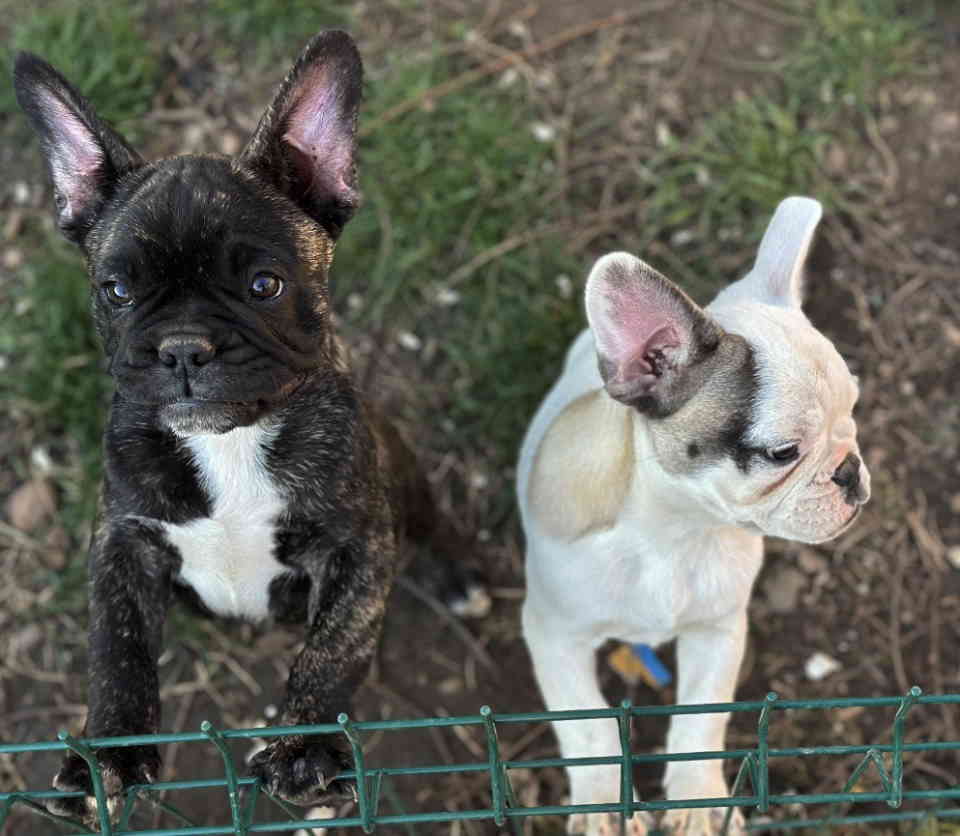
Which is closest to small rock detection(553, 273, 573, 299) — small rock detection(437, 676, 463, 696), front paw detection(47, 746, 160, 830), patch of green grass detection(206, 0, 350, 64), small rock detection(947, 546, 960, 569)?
patch of green grass detection(206, 0, 350, 64)

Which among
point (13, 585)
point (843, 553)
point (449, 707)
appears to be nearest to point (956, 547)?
Answer: point (843, 553)

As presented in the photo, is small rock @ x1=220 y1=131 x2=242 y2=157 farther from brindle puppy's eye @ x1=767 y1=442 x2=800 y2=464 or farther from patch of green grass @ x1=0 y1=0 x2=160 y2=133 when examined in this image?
brindle puppy's eye @ x1=767 y1=442 x2=800 y2=464

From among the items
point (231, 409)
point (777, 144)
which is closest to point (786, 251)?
point (231, 409)

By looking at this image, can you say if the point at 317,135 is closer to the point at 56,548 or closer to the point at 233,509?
the point at 233,509

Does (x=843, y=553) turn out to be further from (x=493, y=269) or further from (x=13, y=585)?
(x=13, y=585)

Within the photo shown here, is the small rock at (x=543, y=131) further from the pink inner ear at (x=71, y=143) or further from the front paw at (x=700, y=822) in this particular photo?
the front paw at (x=700, y=822)

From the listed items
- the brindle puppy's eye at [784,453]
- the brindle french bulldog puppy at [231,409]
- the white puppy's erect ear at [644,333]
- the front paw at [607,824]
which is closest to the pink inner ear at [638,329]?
the white puppy's erect ear at [644,333]
